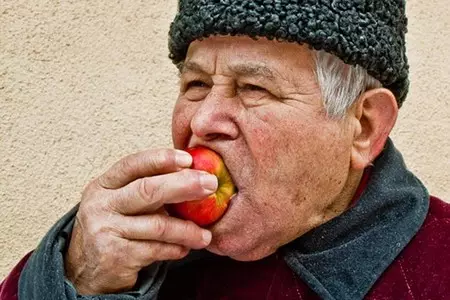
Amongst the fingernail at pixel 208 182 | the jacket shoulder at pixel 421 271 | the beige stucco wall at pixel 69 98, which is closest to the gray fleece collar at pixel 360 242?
the jacket shoulder at pixel 421 271

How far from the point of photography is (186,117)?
134 centimetres

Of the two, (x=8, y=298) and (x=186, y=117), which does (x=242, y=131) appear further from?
(x=8, y=298)

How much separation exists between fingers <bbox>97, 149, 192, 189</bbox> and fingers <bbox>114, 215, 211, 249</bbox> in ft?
0.23

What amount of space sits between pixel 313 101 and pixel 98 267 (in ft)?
1.65

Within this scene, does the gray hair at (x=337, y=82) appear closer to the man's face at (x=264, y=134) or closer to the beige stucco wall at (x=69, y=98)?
the man's face at (x=264, y=134)

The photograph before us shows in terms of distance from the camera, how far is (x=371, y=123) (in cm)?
139

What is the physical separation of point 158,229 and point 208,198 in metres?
0.10

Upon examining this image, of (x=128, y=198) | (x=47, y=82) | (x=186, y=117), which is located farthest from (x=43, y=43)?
(x=128, y=198)

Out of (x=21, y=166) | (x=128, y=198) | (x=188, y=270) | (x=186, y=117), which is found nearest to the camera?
(x=128, y=198)

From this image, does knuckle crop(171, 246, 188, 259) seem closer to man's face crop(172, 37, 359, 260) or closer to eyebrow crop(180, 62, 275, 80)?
man's face crop(172, 37, 359, 260)

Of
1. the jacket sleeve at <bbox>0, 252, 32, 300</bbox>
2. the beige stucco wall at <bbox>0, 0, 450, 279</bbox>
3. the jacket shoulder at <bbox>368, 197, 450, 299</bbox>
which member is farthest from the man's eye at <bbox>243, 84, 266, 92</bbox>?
the beige stucco wall at <bbox>0, 0, 450, 279</bbox>

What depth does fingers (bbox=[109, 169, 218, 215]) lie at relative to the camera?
1.17 metres

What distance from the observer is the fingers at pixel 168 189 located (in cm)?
117

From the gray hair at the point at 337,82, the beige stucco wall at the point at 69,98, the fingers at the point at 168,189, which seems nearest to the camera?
the fingers at the point at 168,189
